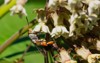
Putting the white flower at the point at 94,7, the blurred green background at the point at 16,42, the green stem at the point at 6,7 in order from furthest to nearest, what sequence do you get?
the blurred green background at the point at 16,42 < the green stem at the point at 6,7 < the white flower at the point at 94,7

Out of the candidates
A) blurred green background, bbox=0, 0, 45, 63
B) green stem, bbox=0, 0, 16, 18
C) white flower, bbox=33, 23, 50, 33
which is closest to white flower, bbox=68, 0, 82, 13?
white flower, bbox=33, 23, 50, 33

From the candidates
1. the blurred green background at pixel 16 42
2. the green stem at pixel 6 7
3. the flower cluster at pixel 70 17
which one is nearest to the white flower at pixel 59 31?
the flower cluster at pixel 70 17

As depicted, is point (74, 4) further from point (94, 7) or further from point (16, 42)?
point (16, 42)

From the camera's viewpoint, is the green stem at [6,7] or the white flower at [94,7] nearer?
the white flower at [94,7]

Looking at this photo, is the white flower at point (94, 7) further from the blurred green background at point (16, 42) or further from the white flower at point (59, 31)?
the blurred green background at point (16, 42)

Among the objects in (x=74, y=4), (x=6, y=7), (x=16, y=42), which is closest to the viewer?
(x=74, y=4)

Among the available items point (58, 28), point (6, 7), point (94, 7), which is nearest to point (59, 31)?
point (58, 28)

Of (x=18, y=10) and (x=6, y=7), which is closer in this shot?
(x=18, y=10)

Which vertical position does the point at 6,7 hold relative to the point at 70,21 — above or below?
above

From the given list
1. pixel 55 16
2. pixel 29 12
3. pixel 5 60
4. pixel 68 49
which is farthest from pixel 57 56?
pixel 29 12
